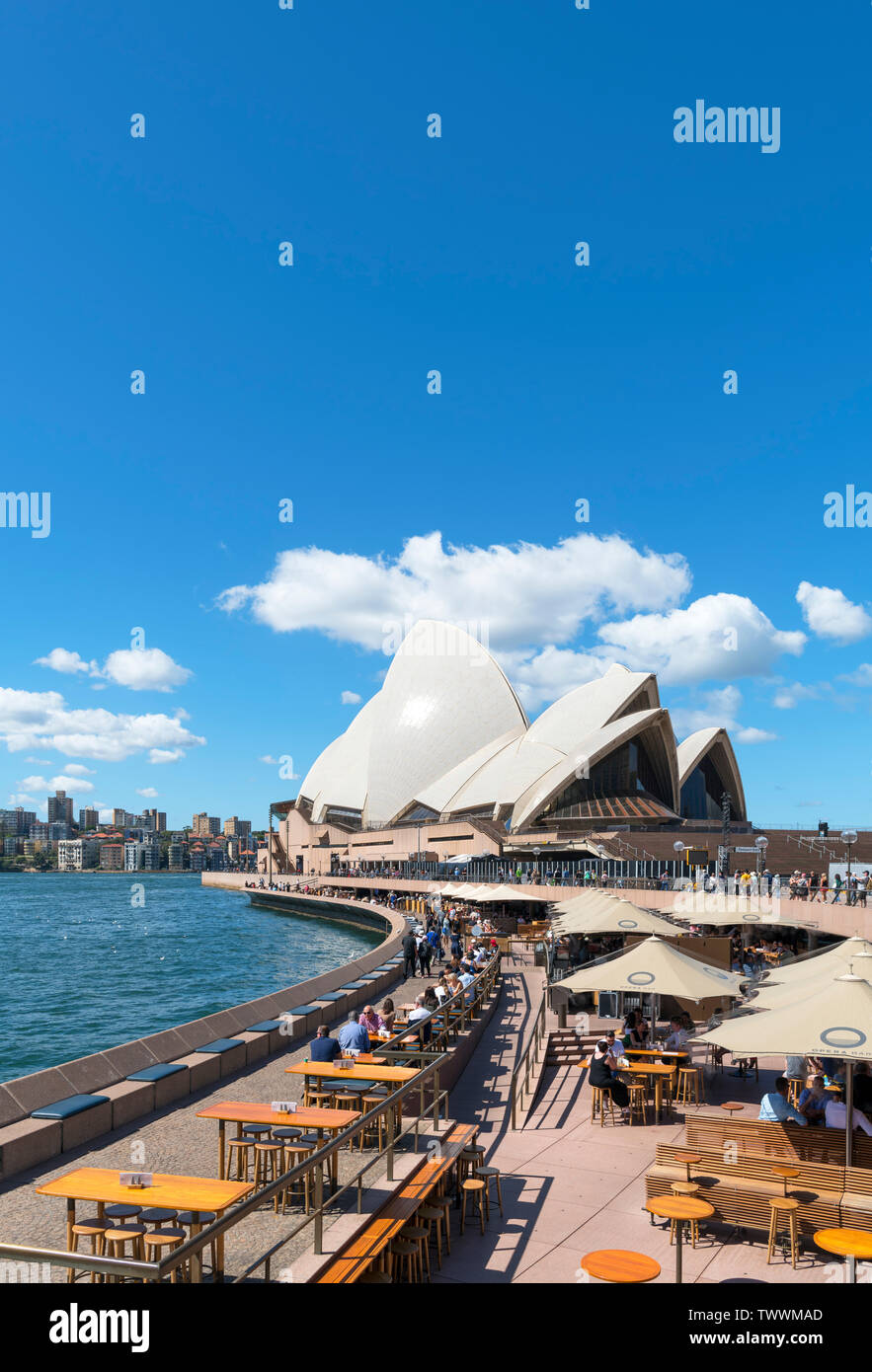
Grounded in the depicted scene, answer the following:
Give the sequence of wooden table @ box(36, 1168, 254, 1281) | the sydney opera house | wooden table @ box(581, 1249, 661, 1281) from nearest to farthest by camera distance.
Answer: wooden table @ box(36, 1168, 254, 1281) < wooden table @ box(581, 1249, 661, 1281) < the sydney opera house

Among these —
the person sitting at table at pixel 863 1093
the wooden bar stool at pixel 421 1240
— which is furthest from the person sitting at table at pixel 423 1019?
the person sitting at table at pixel 863 1093

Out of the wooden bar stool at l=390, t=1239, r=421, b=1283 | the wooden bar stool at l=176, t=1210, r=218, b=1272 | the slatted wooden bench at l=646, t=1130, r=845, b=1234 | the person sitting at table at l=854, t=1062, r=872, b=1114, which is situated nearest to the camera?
the wooden bar stool at l=176, t=1210, r=218, b=1272

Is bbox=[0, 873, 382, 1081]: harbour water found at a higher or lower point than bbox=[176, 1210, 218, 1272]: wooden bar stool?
lower

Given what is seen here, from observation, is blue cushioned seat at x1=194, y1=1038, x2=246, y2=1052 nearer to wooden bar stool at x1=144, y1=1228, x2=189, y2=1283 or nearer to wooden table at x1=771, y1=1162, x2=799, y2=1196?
wooden bar stool at x1=144, y1=1228, x2=189, y2=1283

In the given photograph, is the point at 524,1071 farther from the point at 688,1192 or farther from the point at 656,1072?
the point at 688,1192

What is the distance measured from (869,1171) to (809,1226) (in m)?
0.61

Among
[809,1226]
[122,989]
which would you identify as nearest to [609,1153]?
[809,1226]

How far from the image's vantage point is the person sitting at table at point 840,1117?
26.5 ft

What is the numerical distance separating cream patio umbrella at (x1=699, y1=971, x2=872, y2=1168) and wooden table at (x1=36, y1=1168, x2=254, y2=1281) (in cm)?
410

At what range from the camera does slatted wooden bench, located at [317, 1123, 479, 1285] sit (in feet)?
17.4

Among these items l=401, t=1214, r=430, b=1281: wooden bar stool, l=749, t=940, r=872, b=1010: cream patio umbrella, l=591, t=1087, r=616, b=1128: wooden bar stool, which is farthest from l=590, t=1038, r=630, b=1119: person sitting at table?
l=401, t=1214, r=430, b=1281: wooden bar stool

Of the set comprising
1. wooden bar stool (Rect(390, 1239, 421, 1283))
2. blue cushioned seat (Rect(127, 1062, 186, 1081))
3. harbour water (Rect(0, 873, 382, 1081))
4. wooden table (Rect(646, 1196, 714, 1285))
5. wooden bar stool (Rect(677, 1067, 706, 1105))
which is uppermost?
blue cushioned seat (Rect(127, 1062, 186, 1081))
